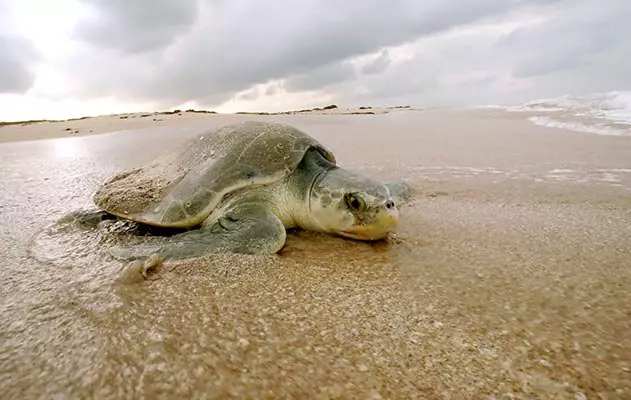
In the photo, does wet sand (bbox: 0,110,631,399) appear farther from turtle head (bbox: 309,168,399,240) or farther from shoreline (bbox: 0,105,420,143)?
shoreline (bbox: 0,105,420,143)

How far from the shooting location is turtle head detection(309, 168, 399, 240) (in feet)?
6.42

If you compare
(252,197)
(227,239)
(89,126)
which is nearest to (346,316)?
(227,239)

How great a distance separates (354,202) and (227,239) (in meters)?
0.66

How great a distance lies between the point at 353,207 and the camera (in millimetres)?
2033

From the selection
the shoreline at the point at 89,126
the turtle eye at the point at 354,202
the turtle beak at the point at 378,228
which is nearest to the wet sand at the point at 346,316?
the turtle beak at the point at 378,228

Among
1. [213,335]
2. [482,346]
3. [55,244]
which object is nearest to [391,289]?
[482,346]

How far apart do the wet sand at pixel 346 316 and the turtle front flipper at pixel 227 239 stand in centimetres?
8

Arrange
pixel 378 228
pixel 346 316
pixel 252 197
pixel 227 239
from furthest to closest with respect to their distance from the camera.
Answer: pixel 252 197
pixel 378 228
pixel 227 239
pixel 346 316

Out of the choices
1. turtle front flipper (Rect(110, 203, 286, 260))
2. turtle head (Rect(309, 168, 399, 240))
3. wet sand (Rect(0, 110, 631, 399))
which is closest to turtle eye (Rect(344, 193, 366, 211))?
turtle head (Rect(309, 168, 399, 240))

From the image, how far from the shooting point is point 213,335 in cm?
109

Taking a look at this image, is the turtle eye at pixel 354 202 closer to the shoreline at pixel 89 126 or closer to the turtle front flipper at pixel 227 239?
the turtle front flipper at pixel 227 239

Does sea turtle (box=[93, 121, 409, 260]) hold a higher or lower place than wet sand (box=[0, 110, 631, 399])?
higher

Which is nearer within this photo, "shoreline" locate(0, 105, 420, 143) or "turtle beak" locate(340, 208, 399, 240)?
"turtle beak" locate(340, 208, 399, 240)

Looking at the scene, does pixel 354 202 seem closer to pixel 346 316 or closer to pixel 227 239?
pixel 227 239
